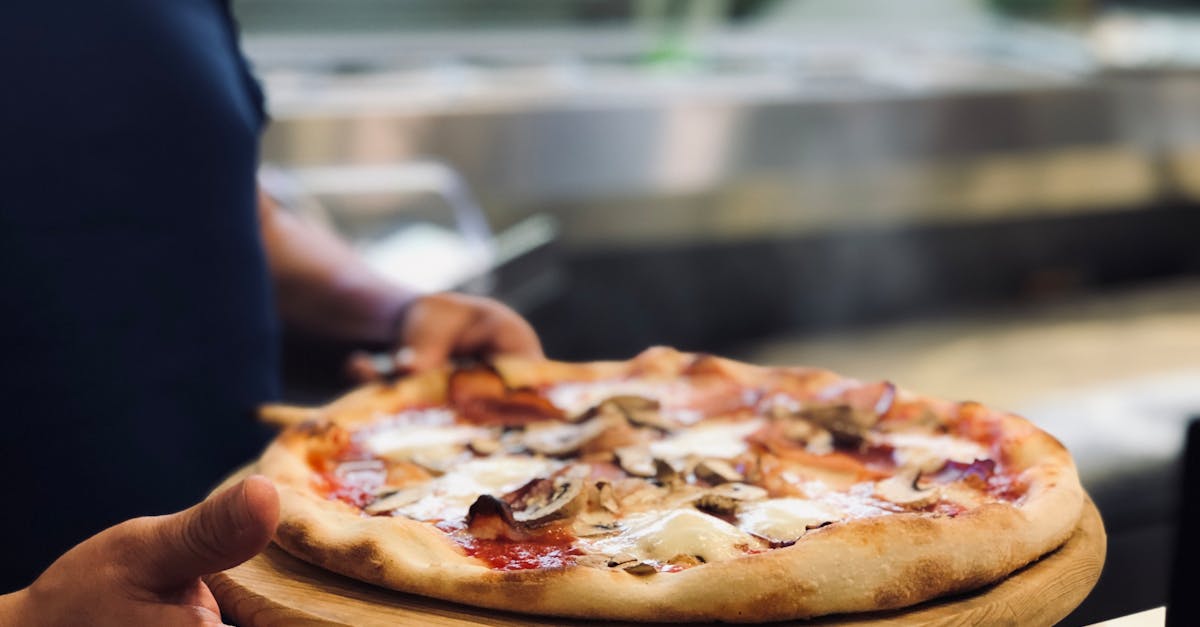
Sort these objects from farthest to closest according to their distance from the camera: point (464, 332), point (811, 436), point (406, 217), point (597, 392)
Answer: point (406, 217) < point (464, 332) < point (597, 392) < point (811, 436)

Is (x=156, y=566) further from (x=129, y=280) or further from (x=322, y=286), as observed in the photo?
(x=322, y=286)

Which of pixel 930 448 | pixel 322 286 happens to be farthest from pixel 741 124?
pixel 930 448

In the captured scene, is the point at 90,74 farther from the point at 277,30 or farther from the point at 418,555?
the point at 277,30

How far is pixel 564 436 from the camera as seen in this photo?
1.21 metres

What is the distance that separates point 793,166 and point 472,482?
296 centimetres

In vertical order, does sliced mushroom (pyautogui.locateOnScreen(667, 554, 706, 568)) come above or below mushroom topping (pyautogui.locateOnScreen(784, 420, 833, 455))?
above

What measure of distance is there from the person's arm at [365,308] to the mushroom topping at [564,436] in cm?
23

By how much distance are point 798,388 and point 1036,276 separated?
3.75m

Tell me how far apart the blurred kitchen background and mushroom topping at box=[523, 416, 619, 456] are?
5.43ft

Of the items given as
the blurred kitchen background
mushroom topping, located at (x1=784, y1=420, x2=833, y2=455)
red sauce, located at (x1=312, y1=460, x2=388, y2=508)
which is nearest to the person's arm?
red sauce, located at (x1=312, y1=460, x2=388, y2=508)

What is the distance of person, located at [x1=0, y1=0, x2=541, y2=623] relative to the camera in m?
1.34

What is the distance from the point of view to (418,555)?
35.3 inches

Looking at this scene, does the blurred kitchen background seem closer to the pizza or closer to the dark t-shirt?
the dark t-shirt

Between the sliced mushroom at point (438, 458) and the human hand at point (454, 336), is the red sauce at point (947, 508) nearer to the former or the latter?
the sliced mushroom at point (438, 458)
